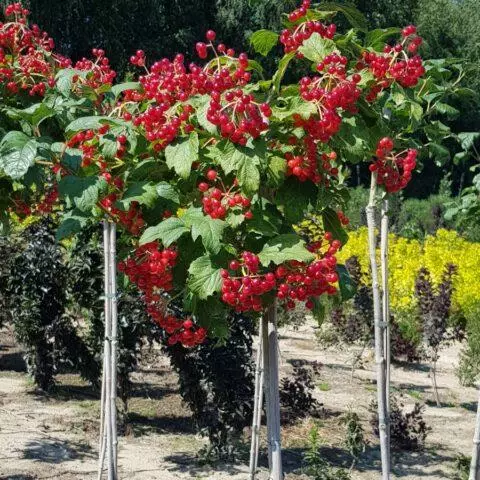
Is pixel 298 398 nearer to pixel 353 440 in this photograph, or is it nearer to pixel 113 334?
pixel 353 440

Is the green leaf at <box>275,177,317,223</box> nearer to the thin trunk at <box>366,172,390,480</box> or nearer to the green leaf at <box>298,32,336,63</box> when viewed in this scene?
the green leaf at <box>298,32,336,63</box>

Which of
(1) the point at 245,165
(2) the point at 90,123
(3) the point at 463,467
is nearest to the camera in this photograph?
(1) the point at 245,165

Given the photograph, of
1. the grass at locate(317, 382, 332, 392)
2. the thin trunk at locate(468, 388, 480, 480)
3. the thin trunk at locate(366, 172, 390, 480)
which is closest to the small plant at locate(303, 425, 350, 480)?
the thin trunk at locate(468, 388, 480, 480)

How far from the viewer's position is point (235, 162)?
211 centimetres

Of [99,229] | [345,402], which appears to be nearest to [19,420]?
[99,229]

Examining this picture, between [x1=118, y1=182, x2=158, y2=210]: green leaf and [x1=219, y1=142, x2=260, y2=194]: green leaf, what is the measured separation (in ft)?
0.96

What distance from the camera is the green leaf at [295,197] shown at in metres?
2.27

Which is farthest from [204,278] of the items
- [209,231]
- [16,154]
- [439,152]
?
[439,152]

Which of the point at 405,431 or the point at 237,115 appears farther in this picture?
the point at 405,431

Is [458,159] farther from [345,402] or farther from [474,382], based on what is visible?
[474,382]

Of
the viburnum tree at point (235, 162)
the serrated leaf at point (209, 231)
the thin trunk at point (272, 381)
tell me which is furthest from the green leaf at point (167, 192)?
the thin trunk at point (272, 381)

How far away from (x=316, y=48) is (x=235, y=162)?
40cm

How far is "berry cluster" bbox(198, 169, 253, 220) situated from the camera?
2.17m

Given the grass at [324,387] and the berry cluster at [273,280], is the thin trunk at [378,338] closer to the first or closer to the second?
the berry cluster at [273,280]
